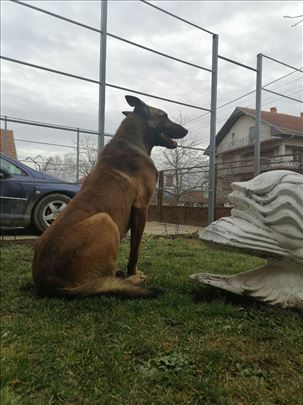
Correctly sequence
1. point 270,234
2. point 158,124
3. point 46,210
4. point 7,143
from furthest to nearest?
point 7,143 → point 46,210 → point 158,124 → point 270,234

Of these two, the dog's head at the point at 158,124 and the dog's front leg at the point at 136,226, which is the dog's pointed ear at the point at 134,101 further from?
the dog's front leg at the point at 136,226

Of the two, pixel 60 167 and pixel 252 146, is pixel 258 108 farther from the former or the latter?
pixel 252 146

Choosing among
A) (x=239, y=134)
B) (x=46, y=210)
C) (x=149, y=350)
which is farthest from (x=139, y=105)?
(x=239, y=134)

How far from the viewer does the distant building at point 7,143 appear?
577cm

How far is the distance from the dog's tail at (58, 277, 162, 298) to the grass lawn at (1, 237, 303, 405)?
0.19 ft

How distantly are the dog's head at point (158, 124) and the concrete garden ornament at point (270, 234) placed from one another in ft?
3.80

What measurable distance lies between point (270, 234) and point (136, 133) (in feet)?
5.10

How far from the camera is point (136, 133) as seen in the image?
336cm

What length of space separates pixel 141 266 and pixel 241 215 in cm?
176

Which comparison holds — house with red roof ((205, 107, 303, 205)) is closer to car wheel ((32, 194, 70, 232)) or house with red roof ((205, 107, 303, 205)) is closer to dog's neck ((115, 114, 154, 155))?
car wheel ((32, 194, 70, 232))

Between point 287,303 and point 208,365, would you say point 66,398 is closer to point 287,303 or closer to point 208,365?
point 208,365

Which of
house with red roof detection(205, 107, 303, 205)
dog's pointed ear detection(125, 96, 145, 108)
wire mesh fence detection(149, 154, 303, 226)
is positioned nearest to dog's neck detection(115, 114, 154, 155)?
dog's pointed ear detection(125, 96, 145, 108)

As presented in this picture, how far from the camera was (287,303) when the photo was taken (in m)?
2.52

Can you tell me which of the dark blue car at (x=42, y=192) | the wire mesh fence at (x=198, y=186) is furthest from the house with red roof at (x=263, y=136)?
the dark blue car at (x=42, y=192)
